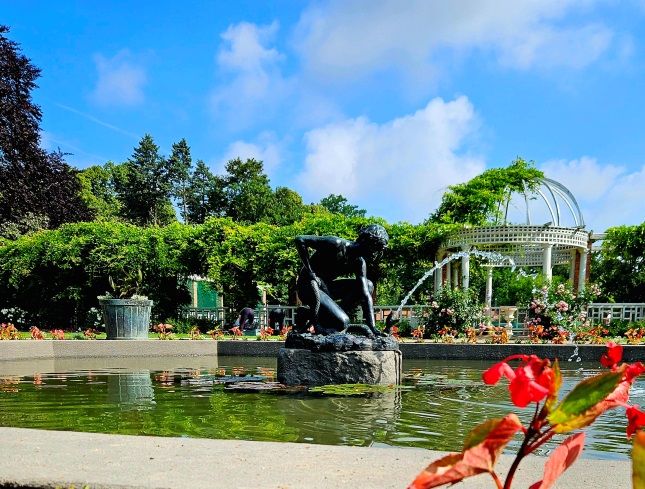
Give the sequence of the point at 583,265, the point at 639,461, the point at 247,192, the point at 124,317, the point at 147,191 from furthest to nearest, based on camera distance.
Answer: the point at 147,191
the point at 247,192
the point at 583,265
the point at 124,317
the point at 639,461

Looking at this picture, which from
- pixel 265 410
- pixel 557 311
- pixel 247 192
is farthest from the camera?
pixel 247 192

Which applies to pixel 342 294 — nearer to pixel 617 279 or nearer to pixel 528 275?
pixel 617 279

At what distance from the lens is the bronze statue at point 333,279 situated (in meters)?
7.30

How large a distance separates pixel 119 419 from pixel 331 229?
586 inches

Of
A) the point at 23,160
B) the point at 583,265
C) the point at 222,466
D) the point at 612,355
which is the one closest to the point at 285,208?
the point at 23,160

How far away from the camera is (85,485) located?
2258 millimetres

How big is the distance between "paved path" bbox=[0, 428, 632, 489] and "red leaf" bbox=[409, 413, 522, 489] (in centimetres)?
149

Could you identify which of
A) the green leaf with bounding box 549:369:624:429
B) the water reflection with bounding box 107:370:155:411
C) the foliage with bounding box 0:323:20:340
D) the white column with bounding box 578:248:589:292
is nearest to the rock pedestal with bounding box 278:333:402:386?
the water reflection with bounding box 107:370:155:411

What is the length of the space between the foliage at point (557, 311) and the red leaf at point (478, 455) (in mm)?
12854

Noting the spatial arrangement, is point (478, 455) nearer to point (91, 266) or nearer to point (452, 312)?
point (452, 312)

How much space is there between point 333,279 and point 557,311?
7.46 m

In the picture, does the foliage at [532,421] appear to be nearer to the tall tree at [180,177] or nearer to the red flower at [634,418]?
the red flower at [634,418]

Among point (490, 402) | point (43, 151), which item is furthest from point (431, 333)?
point (43, 151)

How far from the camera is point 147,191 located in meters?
53.8
